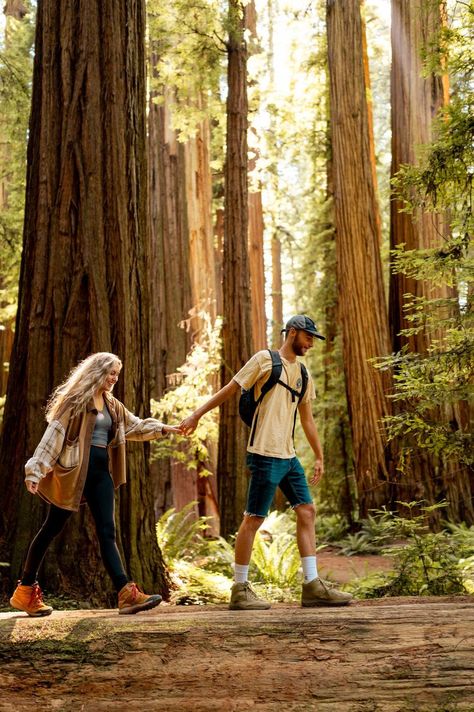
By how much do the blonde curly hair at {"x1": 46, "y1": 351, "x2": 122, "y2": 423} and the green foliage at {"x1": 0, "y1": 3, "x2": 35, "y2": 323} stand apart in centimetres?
782

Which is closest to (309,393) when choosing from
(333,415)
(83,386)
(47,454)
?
(83,386)

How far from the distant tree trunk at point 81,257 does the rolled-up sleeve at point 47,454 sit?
167 cm

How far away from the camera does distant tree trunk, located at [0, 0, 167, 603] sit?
670cm

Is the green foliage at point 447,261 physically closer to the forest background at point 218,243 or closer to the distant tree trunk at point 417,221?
the forest background at point 218,243

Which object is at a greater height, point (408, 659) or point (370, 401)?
point (370, 401)

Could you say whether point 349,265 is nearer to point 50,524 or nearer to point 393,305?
point 393,305

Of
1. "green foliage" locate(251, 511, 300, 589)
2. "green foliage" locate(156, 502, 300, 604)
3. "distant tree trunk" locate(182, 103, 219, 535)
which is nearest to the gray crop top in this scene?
"green foliage" locate(156, 502, 300, 604)

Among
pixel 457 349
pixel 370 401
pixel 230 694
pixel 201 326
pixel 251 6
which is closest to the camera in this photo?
pixel 230 694

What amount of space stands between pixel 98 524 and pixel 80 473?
0.38 m

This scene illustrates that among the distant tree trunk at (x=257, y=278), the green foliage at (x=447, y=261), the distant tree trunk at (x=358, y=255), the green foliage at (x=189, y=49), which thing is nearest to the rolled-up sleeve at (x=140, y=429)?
the green foliage at (x=447, y=261)

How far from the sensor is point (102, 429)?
17.3 feet

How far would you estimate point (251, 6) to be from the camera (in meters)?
19.9

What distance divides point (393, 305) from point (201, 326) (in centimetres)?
453

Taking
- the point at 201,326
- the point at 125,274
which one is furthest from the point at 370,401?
the point at 125,274
